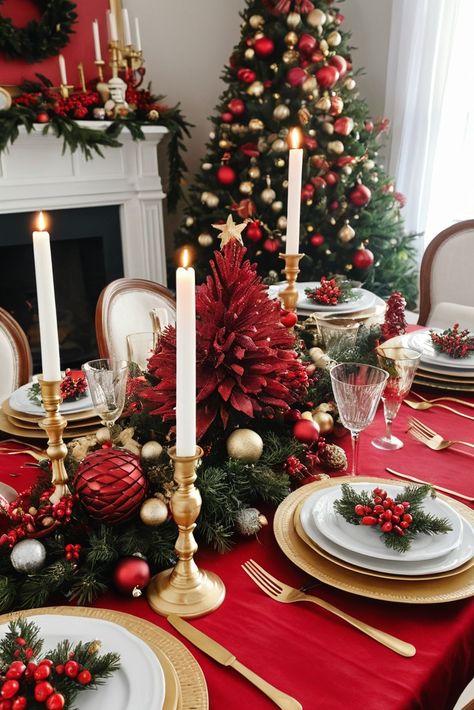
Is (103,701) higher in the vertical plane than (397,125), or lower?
lower

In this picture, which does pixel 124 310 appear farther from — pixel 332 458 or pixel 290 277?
pixel 332 458

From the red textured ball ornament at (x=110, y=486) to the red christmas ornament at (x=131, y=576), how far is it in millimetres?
71

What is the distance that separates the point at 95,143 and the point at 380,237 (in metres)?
1.49

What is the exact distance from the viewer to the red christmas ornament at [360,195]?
115 inches

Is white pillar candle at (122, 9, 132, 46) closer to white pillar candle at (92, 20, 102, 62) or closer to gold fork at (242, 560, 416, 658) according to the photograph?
white pillar candle at (92, 20, 102, 62)

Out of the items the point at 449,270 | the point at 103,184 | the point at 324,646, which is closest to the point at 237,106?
the point at 103,184

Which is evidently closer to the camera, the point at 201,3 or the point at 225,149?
the point at 225,149

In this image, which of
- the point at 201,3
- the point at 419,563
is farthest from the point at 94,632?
the point at 201,3

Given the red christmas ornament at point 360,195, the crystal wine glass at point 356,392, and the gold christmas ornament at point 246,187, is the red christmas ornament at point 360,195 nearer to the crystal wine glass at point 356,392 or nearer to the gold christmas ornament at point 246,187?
the gold christmas ornament at point 246,187

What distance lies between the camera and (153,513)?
2.41 feet

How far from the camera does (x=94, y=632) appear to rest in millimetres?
571

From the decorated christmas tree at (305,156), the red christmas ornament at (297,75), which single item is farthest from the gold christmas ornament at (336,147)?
the red christmas ornament at (297,75)

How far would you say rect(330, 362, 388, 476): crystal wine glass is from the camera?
2.89 ft

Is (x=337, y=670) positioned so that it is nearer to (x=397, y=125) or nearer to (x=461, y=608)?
(x=461, y=608)
